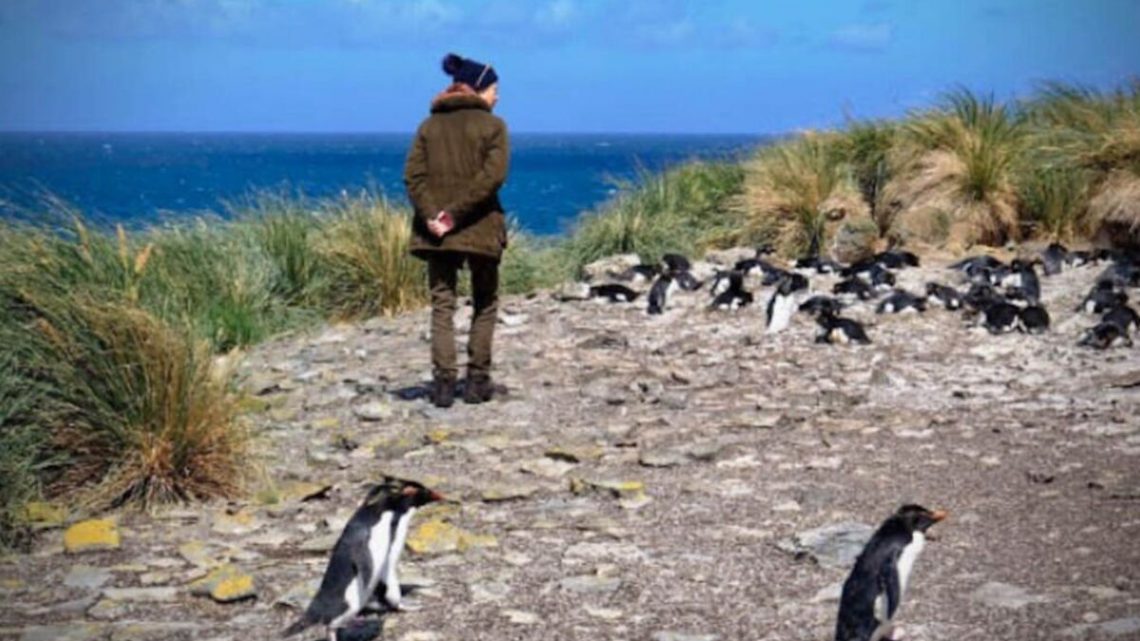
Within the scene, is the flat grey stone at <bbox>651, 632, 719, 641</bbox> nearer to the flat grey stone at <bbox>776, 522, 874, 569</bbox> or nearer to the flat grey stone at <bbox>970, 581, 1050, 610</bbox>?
the flat grey stone at <bbox>776, 522, 874, 569</bbox>

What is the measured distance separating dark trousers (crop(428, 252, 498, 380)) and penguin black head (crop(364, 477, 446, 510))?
3034 mm

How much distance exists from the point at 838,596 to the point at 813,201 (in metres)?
10.7

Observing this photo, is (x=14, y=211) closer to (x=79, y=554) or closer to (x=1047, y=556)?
(x=79, y=554)

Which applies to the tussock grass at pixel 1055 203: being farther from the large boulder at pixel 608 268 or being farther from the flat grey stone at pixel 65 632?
the flat grey stone at pixel 65 632

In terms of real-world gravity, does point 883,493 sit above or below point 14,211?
below

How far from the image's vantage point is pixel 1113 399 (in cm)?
782

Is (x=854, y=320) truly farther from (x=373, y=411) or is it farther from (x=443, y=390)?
(x=373, y=411)

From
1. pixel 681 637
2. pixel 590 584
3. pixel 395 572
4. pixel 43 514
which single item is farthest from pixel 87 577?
pixel 681 637

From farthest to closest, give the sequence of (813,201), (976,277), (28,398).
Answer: (813,201) → (976,277) → (28,398)

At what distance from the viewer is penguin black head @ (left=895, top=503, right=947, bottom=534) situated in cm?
456

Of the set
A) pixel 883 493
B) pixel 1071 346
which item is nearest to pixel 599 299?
pixel 1071 346

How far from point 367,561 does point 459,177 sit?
3532mm

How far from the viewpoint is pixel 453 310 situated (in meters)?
8.05

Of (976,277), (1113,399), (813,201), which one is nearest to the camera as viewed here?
(1113,399)
